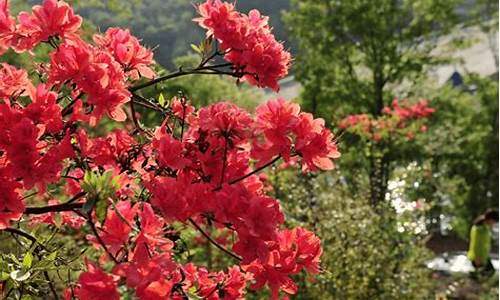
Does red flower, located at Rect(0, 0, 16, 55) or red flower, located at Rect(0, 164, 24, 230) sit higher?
red flower, located at Rect(0, 0, 16, 55)

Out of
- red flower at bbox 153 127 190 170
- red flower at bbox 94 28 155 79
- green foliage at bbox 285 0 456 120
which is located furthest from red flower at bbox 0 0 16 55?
green foliage at bbox 285 0 456 120

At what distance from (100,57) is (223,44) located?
416 mm

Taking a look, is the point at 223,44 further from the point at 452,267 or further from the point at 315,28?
the point at 315,28

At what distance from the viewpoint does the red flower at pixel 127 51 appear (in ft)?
6.84

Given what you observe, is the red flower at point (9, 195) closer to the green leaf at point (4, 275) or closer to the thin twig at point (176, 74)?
the green leaf at point (4, 275)

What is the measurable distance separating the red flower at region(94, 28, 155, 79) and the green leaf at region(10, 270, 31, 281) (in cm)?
72

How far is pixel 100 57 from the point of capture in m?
1.89

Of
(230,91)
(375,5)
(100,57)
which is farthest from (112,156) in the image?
(230,91)

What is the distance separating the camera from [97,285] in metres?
1.49

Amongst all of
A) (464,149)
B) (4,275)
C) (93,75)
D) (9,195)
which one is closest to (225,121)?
(93,75)

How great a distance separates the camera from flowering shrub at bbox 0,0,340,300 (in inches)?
61.5

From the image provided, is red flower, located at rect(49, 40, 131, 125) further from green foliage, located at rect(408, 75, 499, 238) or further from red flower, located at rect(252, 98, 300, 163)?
green foliage, located at rect(408, 75, 499, 238)

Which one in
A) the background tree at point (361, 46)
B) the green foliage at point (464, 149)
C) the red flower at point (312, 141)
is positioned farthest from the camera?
the green foliage at point (464, 149)

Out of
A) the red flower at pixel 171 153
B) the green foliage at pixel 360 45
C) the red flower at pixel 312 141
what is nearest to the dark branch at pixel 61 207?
the red flower at pixel 171 153
